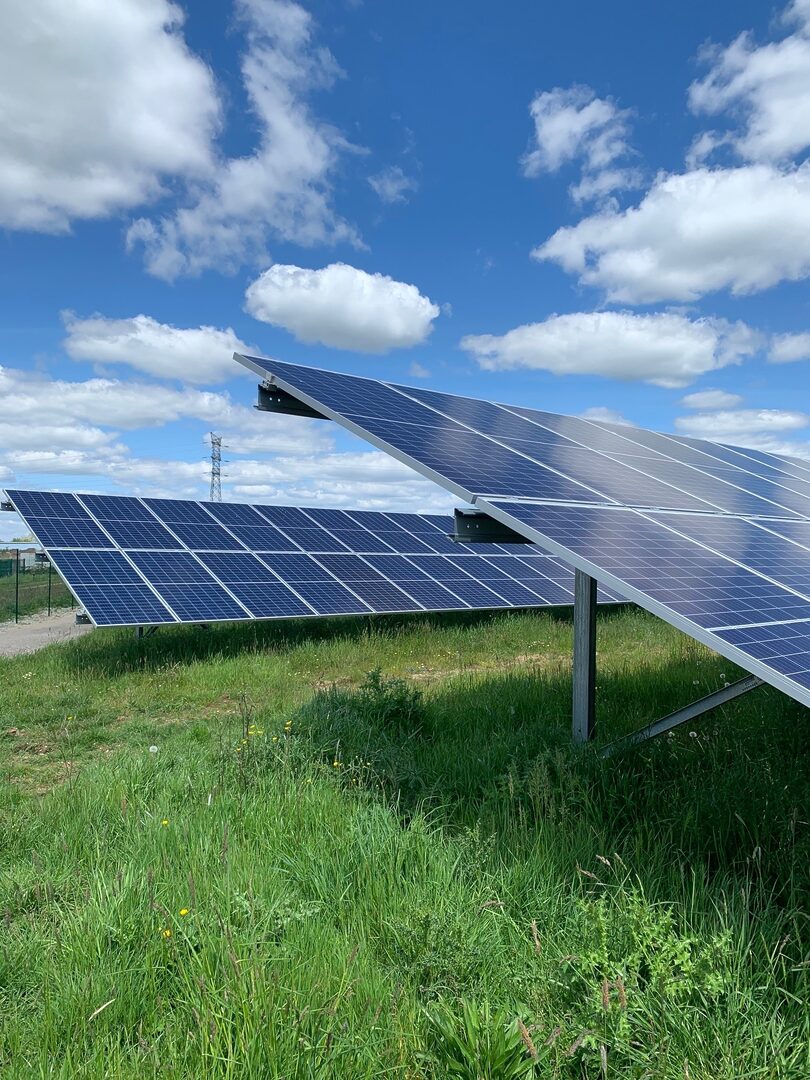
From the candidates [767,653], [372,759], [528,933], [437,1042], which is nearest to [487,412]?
[372,759]

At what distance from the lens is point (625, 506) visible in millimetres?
8109

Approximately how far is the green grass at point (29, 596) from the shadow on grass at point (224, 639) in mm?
12706

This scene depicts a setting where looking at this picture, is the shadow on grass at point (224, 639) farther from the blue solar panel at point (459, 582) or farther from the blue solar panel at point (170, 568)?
the blue solar panel at point (170, 568)

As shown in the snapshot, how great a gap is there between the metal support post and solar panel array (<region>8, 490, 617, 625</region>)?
333 inches

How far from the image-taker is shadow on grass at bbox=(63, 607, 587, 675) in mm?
14227

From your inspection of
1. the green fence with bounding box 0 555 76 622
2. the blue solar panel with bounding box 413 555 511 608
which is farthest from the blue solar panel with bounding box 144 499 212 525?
the blue solar panel with bounding box 413 555 511 608

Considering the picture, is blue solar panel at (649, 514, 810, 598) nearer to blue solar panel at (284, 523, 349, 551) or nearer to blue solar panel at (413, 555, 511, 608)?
blue solar panel at (413, 555, 511, 608)

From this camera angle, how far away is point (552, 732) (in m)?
7.86

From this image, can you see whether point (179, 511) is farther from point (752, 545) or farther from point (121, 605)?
point (752, 545)

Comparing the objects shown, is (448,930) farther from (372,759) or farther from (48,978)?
(372,759)

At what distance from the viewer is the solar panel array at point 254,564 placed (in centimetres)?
1505

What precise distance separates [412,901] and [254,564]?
540 inches

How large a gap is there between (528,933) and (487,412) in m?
8.52

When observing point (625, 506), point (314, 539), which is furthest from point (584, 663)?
point (314, 539)
